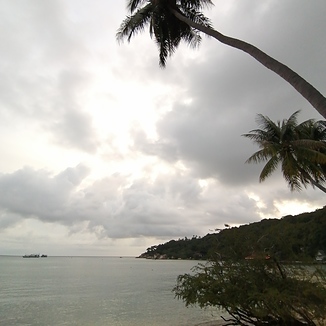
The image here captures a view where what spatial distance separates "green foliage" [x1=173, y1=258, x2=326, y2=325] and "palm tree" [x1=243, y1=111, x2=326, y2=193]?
7945 millimetres

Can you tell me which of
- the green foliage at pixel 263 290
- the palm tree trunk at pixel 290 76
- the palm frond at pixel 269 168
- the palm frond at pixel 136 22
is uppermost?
the palm frond at pixel 136 22

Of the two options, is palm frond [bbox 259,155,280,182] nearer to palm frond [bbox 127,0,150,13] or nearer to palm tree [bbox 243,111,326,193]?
palm tree [bbox 243,111,326,193]

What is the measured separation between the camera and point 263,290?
12.3 meters

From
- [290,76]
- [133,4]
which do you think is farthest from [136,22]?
[290,76]

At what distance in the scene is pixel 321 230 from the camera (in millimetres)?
42031

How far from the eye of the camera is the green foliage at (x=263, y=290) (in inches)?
453

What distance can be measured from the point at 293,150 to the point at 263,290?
11165 mm

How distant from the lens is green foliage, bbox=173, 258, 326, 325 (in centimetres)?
1152

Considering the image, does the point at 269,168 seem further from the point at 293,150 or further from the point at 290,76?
the point at 290,76

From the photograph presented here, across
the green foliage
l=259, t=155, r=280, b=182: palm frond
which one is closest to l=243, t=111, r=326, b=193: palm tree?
l=259, t=155, r=280, b=182: palm frond

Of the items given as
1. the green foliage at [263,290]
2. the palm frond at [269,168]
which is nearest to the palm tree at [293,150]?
the palm frond at [269,168]

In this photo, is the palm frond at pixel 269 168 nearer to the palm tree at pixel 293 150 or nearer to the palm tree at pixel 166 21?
the palm tree at pixel 293 150

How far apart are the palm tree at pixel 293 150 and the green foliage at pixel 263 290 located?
313 inches

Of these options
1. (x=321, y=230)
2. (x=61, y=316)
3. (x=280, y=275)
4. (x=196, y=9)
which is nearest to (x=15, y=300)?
(x=61, y=316)
